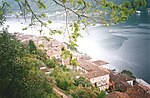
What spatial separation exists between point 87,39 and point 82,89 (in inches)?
Answer: 1018

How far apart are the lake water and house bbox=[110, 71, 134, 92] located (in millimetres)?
1631

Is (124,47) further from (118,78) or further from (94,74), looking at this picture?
(94,74)

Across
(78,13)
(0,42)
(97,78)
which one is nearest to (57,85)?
(0,42)

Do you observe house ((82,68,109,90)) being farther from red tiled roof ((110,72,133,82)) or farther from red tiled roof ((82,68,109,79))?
red tiled roof ((110,72,133,82))

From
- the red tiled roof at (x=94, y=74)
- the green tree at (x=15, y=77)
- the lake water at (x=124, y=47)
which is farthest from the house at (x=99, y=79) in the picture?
the green tree at (x=15, y=77)

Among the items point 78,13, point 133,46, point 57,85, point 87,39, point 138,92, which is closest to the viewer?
point 78,13

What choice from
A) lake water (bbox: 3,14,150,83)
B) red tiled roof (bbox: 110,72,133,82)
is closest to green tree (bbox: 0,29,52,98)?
red tiled roof (bbox: 110,72,133,82)

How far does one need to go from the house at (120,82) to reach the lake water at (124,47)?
163 centimetres

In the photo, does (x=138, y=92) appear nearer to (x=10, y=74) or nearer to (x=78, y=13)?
(x=10, y=74)

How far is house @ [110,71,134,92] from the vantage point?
17719 mm

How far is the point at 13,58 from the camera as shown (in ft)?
25.3

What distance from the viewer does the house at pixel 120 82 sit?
58.1 ft

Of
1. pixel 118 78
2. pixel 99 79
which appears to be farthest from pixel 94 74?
pixel 118 78

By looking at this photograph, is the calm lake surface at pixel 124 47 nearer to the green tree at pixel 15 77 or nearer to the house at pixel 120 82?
the house at pixel 120 82
